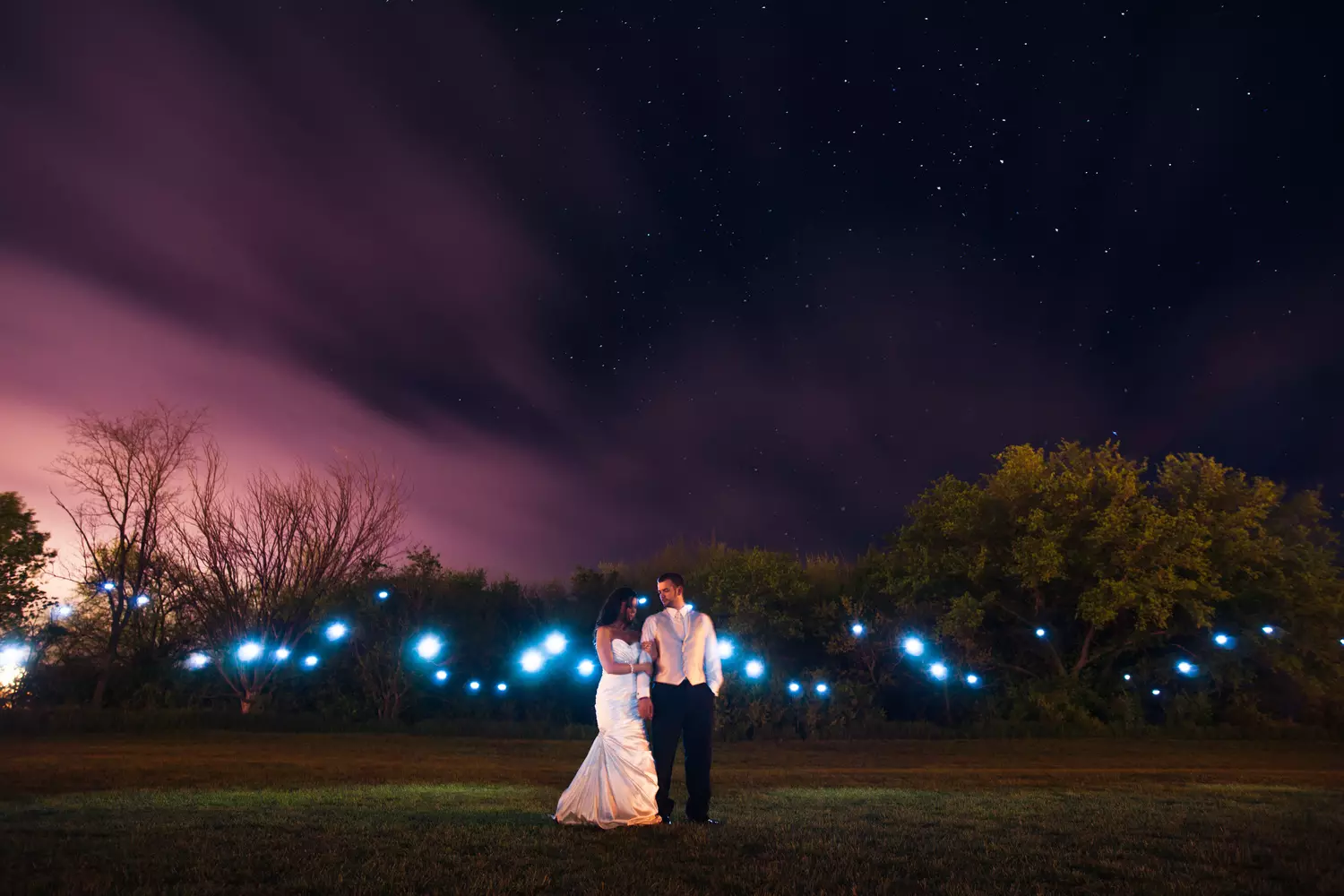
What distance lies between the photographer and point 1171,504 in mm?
Result: 30422

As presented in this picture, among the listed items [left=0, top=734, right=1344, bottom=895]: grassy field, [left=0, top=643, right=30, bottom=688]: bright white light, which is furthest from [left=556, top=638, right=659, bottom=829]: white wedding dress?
[left=0, top=643, right=30, bottom=688]: bright white light

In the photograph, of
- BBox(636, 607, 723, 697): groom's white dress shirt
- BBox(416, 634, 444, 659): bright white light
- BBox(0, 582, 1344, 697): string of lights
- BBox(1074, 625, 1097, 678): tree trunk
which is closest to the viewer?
BBox(636, 607, 723, 697): groom's white dress shirt

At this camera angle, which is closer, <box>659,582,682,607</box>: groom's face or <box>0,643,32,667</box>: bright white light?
<box>659,582,682,607</box>: groom's face

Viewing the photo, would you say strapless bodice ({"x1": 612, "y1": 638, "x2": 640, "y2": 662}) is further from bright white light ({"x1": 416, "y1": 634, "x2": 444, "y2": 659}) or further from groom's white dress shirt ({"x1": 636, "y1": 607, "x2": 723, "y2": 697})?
bright white light ({"x1": 416, "y1": 634, "x2": 444, "y2": 659})

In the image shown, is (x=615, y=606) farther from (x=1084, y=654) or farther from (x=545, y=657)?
(x=1084, y=654)

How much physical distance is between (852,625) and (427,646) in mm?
13815

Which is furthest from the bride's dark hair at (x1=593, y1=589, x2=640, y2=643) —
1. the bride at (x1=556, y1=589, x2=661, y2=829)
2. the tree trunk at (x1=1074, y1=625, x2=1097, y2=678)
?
the tree trunk at (x1=1074, y1=625, x2=1097, y2=678)

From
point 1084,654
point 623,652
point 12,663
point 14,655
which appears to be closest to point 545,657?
point 12,663

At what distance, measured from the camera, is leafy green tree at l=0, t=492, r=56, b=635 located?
30578 mm

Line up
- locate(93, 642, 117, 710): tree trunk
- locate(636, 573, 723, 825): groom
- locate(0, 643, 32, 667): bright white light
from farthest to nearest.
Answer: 1. locate(0, 643, 32, 667): bright white light
2. locate(93, 642, 117, 710): tree trunk
3. locate(636, 573, 723, 825): groom

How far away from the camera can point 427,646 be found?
26.7 m

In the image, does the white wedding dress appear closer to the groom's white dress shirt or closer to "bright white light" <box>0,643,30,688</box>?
the groom's white dress shirt

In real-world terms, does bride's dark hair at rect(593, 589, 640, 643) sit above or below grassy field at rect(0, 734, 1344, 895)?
above

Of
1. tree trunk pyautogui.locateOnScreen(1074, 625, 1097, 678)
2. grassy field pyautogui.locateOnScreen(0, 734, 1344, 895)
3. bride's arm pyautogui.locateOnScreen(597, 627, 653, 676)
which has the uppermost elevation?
tree trunk pyautogui.locateOnScreen(1074, 625, 1097, 678)
